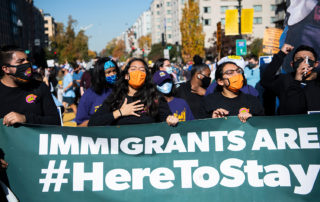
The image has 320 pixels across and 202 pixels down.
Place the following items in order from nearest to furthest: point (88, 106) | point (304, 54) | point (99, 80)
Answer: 1. point (304, 54)
2. point (88, 106)
3. point (99, 80)

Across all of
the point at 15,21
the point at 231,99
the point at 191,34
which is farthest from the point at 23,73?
the point at 15,21

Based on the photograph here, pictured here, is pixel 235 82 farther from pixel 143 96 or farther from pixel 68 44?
pixel 68 44

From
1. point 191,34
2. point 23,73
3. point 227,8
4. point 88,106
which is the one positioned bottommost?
point 88,106

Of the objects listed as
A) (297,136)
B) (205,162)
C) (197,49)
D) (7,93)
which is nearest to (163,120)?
(205,162)

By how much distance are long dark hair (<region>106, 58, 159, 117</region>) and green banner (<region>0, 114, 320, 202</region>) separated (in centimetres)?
23

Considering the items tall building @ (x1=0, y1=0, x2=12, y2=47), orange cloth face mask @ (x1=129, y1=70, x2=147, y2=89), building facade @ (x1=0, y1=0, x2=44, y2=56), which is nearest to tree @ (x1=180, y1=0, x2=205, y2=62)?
building facade @ (x1=0, y1=0, x2=44, y2=56)

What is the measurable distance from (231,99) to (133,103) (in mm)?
1152

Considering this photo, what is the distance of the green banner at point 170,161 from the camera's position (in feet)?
10.8

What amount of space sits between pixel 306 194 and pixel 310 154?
37 centimetres

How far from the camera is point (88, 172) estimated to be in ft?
11.2

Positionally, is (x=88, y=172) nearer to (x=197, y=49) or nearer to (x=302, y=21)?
(x=302, y=21)

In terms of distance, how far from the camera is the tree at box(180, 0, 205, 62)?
169 feet

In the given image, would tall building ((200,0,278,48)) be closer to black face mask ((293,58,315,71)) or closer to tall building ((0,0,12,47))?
tall building ((0,0,12,47))

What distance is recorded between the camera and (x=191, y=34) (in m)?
51.9
